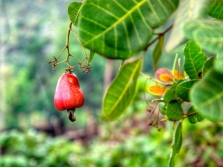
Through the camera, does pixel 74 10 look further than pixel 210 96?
Yes

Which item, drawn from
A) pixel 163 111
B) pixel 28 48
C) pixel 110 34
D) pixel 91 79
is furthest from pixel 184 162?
pixel 28 48

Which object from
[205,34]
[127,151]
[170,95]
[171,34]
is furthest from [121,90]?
[127,151]

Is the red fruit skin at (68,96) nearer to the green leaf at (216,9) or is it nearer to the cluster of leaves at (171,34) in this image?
the cluster of leaves at (171,34)

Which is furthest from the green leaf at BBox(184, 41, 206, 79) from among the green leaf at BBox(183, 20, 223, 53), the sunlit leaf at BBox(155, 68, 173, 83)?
the green leaf at BBox(183, 20, 223, 53)

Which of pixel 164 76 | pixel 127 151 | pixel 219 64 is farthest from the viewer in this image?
pixel 127 151

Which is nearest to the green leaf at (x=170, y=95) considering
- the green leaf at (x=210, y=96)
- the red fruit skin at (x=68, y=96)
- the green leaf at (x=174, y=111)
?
the green leaf at (x=174, y=111)

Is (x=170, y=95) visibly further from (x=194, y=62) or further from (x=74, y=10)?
(x=74, y=10)

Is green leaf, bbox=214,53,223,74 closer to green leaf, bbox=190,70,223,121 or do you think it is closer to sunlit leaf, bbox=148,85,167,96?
green leaf, bbox=190,70,223,121
